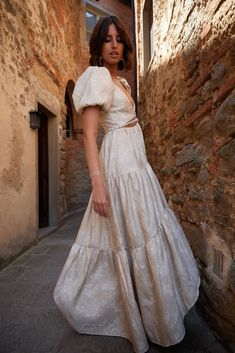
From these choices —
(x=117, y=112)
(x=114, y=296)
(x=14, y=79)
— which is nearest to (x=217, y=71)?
(x=117, y=112)

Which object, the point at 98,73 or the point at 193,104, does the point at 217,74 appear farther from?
the point at 98,73

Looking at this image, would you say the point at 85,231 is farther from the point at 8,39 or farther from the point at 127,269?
the point at 8,39

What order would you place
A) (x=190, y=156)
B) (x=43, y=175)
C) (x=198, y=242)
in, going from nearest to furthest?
(x=198, y=242) < (x=190, y=156) < (x=43, y=175)

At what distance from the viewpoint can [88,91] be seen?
1.49 metres

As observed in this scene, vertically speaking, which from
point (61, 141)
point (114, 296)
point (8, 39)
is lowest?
point (114, 296)

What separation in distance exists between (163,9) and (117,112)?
7.23 ft

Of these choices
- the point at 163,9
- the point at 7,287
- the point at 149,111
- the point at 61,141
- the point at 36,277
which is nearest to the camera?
the point at 7,287

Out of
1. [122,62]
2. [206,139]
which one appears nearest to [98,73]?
[122,62]

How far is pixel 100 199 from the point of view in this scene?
1.46 m

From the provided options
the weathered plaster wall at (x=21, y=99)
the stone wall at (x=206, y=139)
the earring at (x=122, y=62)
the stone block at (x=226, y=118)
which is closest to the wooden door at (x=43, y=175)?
the weathered plaster wall at (x=21, y=99)

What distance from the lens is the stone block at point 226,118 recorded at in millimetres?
1391

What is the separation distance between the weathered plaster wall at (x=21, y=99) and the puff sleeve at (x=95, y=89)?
1937mm

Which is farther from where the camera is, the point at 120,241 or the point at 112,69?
the point at 112,69

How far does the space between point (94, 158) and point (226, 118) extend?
630 millimetres
